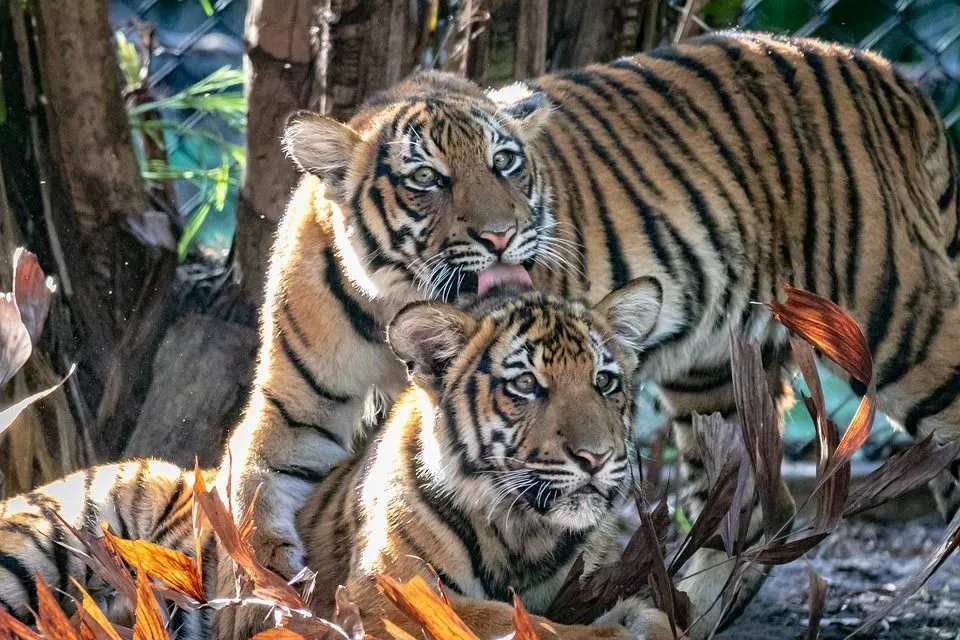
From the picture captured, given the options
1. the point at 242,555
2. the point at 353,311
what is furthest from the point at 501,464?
the point at 353,311

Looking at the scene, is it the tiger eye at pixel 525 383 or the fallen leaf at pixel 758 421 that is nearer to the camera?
the fallen leaf at pixel 758 421

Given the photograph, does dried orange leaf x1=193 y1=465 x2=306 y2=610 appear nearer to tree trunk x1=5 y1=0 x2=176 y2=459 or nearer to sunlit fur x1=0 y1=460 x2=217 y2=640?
sunlit fur x1=0 y1=460 x2=217 y2=640

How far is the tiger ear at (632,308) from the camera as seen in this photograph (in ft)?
10.5

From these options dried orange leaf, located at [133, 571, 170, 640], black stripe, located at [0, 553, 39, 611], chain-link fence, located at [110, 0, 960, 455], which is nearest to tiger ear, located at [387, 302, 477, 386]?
dried orange leaf, located at [133, 571, 170, 640]

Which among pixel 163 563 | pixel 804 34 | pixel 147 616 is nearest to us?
pixel 147 616

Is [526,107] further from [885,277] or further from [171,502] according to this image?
[171,502]

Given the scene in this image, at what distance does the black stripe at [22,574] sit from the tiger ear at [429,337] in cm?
104

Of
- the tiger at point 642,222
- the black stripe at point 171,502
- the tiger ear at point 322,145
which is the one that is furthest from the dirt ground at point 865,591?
the tiger ear at point 322,145

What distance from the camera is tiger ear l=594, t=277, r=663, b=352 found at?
3191 mm

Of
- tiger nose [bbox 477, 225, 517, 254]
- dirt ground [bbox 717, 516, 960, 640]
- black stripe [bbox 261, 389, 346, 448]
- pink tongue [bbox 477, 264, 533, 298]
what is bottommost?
dirt ground [bbox 717, 516, 960, 640]

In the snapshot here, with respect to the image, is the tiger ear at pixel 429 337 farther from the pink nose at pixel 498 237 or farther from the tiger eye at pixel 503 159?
the tiger eye at pixel 503 159

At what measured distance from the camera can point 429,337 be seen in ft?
10.1

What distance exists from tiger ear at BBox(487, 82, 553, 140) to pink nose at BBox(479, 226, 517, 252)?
1.59 ft

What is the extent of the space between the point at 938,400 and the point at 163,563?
2.28 metres
